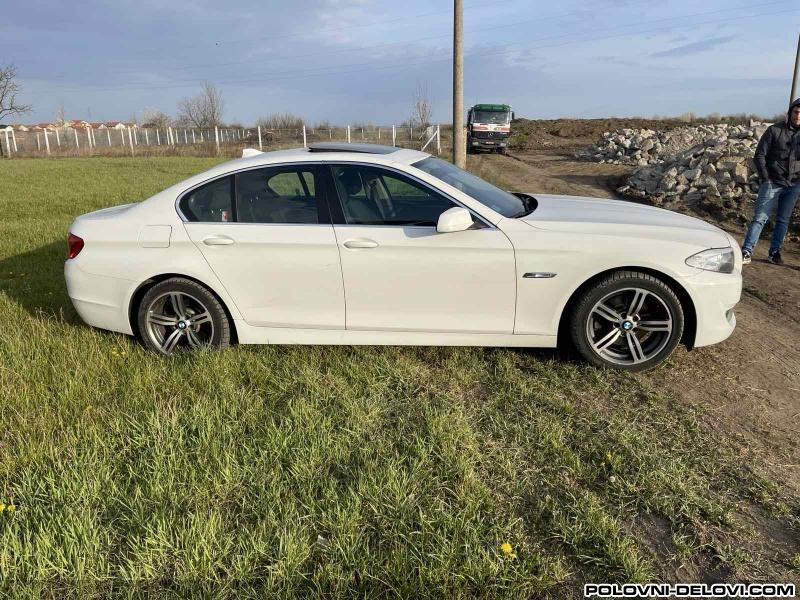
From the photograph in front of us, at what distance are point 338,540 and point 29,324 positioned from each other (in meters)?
4.09

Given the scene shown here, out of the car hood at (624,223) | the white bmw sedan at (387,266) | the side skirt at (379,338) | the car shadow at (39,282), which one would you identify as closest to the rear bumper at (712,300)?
the white bmw sedan at (387,266)

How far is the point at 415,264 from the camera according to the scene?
3.92 metres

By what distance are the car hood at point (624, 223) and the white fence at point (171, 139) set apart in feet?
106

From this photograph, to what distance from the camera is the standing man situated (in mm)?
6695

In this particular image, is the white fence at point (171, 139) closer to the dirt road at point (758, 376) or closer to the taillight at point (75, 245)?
the dirt road at point (758, 376)


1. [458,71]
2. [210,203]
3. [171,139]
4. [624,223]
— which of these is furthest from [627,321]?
[171,139]

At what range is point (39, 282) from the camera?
258 inches

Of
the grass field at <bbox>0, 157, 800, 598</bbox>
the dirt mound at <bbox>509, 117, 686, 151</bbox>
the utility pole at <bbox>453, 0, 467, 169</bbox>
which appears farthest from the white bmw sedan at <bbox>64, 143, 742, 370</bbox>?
the dirt mound at <bbox>509, 117, 686, 151</bbox>

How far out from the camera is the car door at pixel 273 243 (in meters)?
4.04

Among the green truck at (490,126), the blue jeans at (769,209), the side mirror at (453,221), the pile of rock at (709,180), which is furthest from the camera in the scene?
→ the green truck at (490,126)

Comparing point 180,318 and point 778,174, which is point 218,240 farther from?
Answer: point 778,174

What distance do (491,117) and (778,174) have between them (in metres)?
25.6

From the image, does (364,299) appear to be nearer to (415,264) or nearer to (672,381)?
(415,264)

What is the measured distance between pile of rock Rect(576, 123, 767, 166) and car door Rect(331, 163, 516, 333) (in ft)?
39.7
